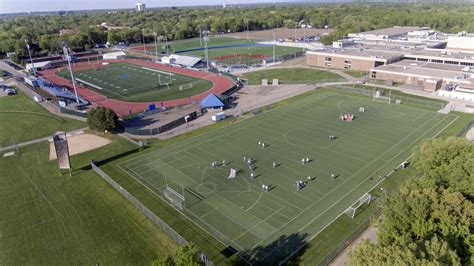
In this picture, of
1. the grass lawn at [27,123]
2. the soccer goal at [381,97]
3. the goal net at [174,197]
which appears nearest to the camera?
the goal net at [174,197]

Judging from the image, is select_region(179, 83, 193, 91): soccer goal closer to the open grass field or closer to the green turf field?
the green turf field

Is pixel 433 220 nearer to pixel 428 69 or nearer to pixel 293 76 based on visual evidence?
pixel 293 76

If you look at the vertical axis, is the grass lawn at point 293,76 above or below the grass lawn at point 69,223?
above

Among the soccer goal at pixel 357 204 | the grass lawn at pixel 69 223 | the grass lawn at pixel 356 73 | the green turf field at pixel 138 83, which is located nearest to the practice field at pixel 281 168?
the soccer goal at pixel 357 204

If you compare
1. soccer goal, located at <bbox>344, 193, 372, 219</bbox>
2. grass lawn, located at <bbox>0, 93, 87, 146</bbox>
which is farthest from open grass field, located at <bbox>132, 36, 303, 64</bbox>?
soccer goal, located at <bbox>344, 193, 372, 219</bbox>

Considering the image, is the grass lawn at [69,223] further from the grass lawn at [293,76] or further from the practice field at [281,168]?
the grass lawn at [293,76]

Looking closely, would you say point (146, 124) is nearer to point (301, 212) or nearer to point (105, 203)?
point (105, 203)

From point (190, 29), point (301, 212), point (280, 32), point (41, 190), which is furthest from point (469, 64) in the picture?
point (190, 29)
